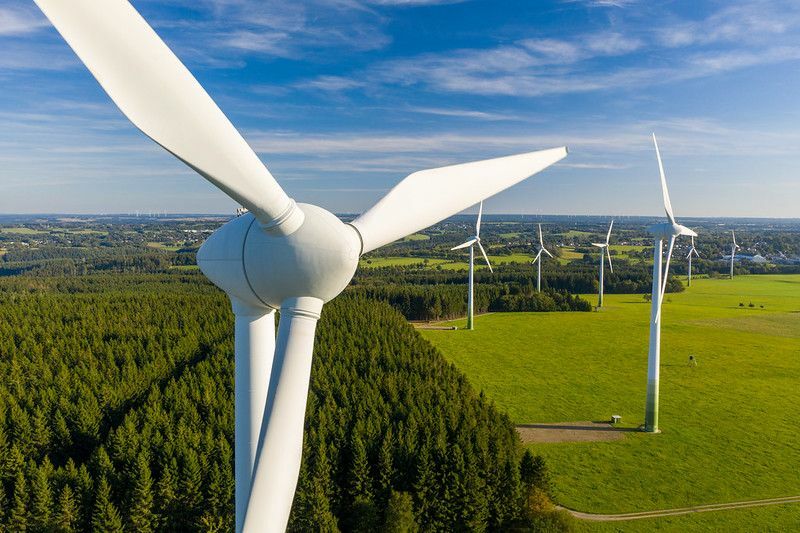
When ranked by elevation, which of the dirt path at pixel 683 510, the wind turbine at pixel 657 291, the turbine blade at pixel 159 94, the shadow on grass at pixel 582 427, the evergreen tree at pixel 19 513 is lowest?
the dirt path at pixel 683 510

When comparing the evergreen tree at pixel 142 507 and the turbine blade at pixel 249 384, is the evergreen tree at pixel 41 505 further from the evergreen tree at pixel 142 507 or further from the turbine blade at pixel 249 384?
the turbine blade at pixel 249 384

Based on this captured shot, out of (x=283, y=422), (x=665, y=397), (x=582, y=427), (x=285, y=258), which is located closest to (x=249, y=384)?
(x=283, y=422)

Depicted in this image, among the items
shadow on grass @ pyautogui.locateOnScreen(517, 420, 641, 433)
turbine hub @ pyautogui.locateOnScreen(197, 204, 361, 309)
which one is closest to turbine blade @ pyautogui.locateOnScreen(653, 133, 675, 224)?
shadow on grass @ pyautogui.locateOnScreen(517, 420, 641, 433)

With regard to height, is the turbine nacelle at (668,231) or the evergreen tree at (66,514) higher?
the turbine nacelle at (668,231)

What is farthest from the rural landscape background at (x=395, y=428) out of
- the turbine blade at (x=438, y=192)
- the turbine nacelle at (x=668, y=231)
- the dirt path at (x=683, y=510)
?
the turbine blade at (x=438, y=192)

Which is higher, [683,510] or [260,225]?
[260,225]

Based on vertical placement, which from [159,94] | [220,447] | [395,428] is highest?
[159,94]

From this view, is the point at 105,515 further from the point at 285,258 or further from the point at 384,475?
the point at 285,258
